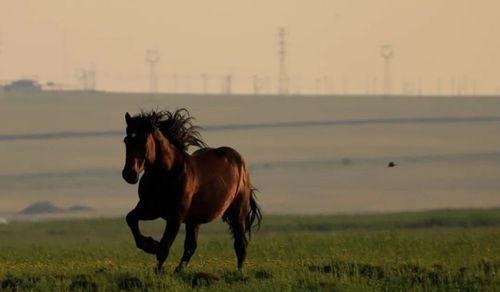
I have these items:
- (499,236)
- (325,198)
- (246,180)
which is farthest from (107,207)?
(246,180)

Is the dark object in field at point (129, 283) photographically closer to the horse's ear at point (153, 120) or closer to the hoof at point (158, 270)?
the hoof at point (158, 270)

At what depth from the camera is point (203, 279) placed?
90.5 ft

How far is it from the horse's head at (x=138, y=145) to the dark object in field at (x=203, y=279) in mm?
1811

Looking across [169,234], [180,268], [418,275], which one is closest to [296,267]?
[180,268]

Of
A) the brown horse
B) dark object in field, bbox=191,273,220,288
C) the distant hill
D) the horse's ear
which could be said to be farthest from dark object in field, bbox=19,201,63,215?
the horse's ear

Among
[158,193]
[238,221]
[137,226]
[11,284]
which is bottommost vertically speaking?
[11,284]

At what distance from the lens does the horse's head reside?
86.6 feet

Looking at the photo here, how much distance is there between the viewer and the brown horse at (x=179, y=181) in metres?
26.9

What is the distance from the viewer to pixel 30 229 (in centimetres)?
8906

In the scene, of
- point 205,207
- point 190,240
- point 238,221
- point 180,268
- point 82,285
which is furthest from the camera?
point 238,221

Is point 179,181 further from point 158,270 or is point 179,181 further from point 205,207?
point 158,270

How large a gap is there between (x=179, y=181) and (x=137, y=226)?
34.2 inches

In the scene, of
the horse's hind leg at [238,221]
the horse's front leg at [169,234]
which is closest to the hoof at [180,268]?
the horse's front leg at [169,234]

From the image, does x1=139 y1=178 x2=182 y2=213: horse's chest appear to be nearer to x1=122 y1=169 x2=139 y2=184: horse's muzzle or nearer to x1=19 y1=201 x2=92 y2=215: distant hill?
x1=122 y1=169 x2=139 y2=184: horse's muzzle
